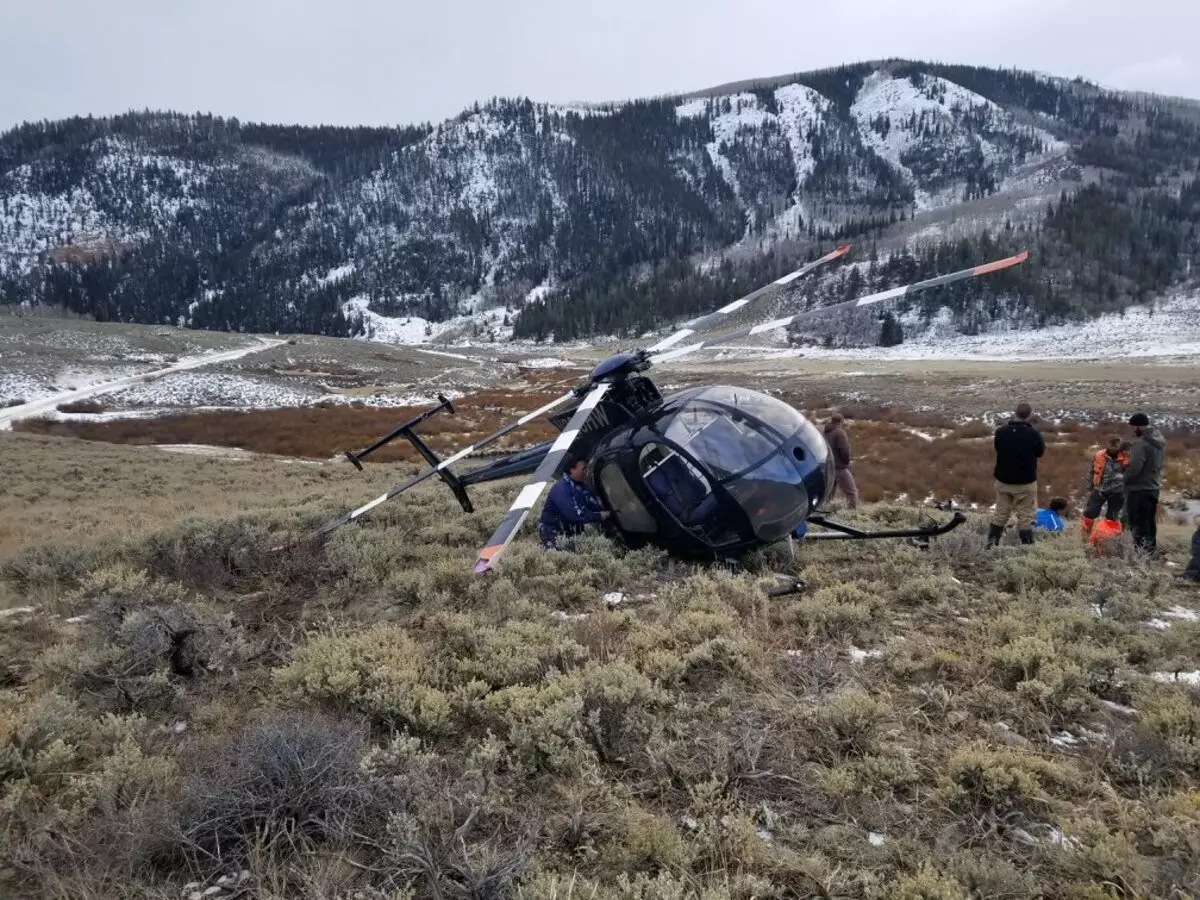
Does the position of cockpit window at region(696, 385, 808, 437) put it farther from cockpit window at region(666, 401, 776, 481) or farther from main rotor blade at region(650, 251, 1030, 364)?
main rotor blade at region(650, 251, 1030, 364)

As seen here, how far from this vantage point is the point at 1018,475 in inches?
311

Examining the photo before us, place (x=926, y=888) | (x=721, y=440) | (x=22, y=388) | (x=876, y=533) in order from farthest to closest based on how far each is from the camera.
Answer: (x=22, y=388) → (x=876, y=533) → (x=721, y=440) → (x=926, y=888)

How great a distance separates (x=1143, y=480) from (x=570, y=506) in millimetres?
7204

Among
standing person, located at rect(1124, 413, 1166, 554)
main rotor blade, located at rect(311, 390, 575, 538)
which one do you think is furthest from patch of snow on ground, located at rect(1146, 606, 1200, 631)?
main rotor blade, located at rect(311, 390, 575, 538)

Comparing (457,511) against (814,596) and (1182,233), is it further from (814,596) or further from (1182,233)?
(1182,233)

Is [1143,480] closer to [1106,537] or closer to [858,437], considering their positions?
[1106,537]

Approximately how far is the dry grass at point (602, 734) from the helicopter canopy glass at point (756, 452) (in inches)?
31.1

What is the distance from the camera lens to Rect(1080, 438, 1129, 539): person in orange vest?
891 cm

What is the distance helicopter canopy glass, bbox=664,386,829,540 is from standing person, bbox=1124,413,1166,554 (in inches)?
184

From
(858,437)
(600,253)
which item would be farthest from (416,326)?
(858,437)

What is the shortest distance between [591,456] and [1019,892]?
211 inches

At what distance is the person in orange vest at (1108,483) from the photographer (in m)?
8.91

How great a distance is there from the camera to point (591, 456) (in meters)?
7.35

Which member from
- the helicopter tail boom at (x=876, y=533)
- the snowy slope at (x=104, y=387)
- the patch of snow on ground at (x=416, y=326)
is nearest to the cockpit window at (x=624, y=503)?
the helicopter tail boom at (x=876, y=533)
